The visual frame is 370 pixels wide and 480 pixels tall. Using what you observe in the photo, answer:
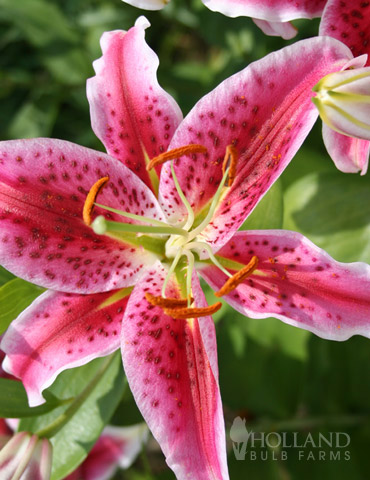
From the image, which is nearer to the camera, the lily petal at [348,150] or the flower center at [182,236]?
the flower center at [182,236]

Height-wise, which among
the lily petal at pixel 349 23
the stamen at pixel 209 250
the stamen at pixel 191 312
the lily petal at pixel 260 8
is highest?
the lily petal at pixel 260 8

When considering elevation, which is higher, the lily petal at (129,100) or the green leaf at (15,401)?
the lily petal at (129,100)

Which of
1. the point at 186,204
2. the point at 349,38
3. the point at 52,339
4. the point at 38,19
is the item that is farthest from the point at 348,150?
the point at 38,19

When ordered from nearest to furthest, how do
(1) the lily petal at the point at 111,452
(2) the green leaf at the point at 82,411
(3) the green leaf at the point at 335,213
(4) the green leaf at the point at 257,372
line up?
(2) the green leaf at the point at 82,411, (3) the green leaf at the point at 335,213, (1) the lily petal at the point at 111,452, (4) the green leaf at the point at 257,372

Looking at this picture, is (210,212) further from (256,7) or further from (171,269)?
(256,7)

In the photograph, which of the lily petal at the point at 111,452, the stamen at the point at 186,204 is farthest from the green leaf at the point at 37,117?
the stamen at the point at 186,204

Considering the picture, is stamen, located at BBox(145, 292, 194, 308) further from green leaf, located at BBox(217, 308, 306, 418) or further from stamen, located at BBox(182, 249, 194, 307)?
green leaf, located at BBox(217, 308, 306, 418)

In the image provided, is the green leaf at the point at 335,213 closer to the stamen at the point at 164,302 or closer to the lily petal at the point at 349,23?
the lily petal at the point at 349,23
